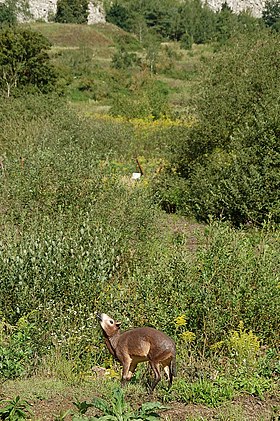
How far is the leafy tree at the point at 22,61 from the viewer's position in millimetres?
24094

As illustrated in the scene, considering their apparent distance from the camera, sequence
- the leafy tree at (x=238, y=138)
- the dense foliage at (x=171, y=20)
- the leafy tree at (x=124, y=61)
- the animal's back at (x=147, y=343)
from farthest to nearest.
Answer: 1. the dense foliage at (x=171, y=20)
2. the leafy tree at (x=124, y=61)
3. the leafy tree at (x=238, y=138)
4. the animal's back at (x=147, y=343)

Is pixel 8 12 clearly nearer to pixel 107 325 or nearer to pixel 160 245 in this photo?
pixel 160 245

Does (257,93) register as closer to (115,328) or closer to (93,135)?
(93,135)

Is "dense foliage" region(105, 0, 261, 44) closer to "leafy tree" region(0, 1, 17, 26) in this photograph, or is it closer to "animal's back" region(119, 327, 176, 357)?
"leafy tree" region(0, 1, 17, 26)

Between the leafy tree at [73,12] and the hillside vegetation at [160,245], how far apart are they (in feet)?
265

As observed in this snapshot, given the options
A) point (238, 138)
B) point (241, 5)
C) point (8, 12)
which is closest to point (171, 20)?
point (8, 12)

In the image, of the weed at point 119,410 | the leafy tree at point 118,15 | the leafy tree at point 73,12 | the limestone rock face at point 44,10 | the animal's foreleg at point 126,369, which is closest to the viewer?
the weed at point 119,410

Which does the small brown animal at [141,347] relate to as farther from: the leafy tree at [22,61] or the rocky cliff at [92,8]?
the rocky cliff at [92,8]

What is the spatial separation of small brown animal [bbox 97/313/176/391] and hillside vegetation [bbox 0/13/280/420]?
11.4 inches

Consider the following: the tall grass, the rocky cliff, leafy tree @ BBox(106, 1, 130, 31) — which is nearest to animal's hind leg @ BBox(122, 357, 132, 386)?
the tall grass

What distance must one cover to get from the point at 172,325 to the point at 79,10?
101 metres

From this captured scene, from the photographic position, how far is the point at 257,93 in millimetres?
13906

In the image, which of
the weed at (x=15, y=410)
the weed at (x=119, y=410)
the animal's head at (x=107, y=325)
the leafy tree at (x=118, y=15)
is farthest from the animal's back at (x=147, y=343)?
the leafy tree at (x=118, y=15)

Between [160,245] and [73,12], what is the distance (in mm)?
97959
